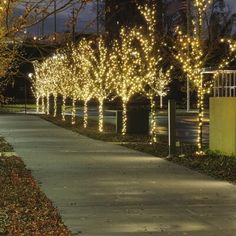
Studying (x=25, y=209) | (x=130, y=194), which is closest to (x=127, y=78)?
(x=130, y=194)

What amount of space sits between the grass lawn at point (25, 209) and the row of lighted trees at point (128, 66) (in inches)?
260

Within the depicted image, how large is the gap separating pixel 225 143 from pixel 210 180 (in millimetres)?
5291

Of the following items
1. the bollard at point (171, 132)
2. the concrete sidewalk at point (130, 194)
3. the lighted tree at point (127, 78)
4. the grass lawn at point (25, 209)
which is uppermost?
the lighted tree at point (127, 78)

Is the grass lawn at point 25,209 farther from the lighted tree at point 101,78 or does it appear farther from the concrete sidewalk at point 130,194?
the lighted tree at point 101,78

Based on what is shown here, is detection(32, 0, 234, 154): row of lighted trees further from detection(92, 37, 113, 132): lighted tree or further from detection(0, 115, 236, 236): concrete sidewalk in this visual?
detection(0, 115, 236, 236): concrete sidewalk

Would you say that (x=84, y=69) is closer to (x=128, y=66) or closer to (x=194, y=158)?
(x=128, y=66)

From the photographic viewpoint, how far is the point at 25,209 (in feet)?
35.7

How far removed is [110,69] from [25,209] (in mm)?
22565

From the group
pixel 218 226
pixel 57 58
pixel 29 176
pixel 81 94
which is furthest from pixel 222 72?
pixel 57 58

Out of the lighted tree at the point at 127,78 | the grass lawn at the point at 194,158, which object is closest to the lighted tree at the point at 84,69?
the lighted tree at the point at 127,78

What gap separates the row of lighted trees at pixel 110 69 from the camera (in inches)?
1049

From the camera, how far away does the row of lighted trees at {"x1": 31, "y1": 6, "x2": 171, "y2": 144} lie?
2664 cm

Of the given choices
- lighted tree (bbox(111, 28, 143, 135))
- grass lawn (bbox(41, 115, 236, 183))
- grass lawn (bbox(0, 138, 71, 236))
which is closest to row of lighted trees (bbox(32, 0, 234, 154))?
lighted tree (bbox(111, 28, 143, 135))

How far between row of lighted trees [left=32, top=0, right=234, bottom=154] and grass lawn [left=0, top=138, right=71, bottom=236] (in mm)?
6593
